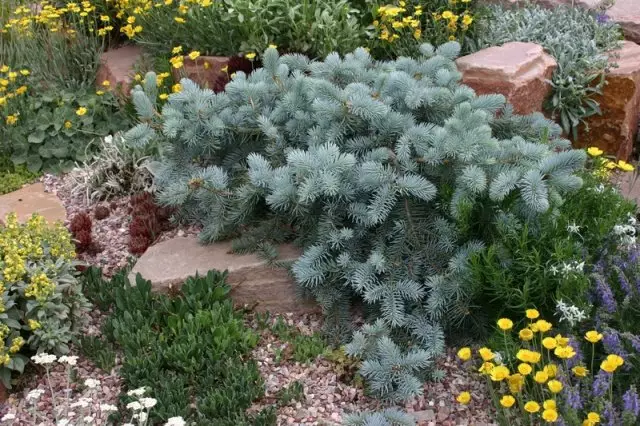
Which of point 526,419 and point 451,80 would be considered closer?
point 526,419

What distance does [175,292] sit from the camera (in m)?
4.12

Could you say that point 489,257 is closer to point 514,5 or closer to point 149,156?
point 149,156

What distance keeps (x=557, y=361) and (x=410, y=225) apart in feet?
3.01

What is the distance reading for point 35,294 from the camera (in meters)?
3.57

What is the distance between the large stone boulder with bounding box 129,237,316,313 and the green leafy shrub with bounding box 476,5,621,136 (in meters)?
2.65

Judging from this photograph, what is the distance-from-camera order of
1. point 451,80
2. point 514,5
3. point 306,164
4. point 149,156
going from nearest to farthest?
point 306,164
point 451,80
point 149,156
point 514,5

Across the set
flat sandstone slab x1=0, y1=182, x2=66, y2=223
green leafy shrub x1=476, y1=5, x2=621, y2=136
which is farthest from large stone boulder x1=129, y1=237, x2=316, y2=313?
green leafy shrub x1=476, y1=5, x2=621, y2=136

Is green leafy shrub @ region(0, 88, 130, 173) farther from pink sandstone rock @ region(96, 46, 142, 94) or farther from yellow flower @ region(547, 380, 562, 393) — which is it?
yellow flower @ region(547, 380, 562, 393)

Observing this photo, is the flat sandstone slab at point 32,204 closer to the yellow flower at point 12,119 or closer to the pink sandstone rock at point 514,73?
the yellow flower at point 12,119

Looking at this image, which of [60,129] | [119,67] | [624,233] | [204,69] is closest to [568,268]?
[624,233]

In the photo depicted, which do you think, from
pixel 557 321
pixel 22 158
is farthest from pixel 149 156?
pixel 557 321

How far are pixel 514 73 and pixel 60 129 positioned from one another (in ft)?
11.1

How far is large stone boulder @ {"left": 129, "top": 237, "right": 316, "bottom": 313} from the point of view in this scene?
4.11 metres

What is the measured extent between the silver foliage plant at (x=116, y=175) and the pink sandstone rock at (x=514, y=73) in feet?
7.48
